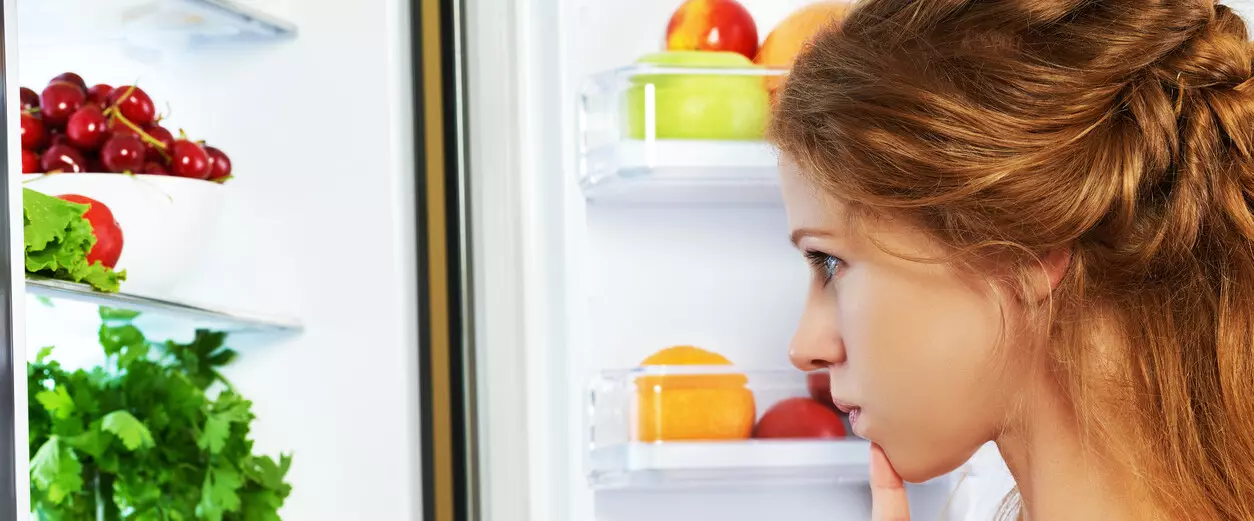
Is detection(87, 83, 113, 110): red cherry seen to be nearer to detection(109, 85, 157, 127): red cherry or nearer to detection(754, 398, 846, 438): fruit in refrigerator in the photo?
detection(109, 85, 157, 127): red cherry

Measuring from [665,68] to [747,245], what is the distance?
0.24 metres

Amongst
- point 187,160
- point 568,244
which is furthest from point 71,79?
point 568,244

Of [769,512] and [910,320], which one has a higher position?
[910,320]

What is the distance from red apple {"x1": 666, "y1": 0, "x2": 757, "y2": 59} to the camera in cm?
117

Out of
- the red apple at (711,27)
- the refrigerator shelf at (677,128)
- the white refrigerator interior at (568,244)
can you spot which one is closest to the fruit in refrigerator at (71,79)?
the white refrigerator interior at (568,244)

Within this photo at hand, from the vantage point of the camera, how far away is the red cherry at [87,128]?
3.26ft

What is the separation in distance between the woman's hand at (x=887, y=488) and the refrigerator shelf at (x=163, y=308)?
559mm

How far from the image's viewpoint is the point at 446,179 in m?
1.15

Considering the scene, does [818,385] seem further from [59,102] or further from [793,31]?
[59,102]

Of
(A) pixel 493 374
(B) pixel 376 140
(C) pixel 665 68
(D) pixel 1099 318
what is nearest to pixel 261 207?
(B) pixel 376 140

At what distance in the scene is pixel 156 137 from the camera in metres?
1.07

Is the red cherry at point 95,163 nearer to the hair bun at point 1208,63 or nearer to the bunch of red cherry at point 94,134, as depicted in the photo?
the bunch of red cherry at point 94,134

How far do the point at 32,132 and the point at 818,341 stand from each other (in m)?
0.66

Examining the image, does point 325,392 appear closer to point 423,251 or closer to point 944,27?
point 423,251
